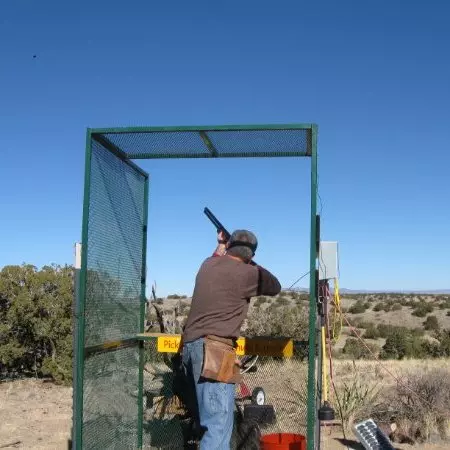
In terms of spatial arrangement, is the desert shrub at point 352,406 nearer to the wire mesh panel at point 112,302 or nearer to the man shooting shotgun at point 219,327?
the wire mesh panel at point 112,302

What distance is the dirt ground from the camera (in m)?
Answer: 6.83

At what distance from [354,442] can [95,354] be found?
3.25m

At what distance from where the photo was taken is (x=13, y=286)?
10.4 metres

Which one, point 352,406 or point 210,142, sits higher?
point 210,142

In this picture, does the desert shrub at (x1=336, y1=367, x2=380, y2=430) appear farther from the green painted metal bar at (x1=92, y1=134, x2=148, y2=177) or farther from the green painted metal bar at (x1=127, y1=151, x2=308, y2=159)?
the green painted metal bar at (x1=92, y1=134, x2=148, y2=177)

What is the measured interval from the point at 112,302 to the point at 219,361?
64.3 inches

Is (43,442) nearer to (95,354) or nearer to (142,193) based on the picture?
(95,354)

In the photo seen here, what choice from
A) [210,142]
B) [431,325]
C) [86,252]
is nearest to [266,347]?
[86,252]

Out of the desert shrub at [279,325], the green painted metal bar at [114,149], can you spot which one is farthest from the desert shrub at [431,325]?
the green painted metal bar at [114,149]

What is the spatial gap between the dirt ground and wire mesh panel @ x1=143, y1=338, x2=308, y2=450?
0.73 m

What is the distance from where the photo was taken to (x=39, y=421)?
7699mm

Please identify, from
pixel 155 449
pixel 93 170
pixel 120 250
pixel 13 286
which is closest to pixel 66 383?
pixel 13 286

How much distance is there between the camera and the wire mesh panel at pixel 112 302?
5.44m

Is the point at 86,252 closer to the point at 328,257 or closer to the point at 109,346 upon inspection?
the point at 109,346
